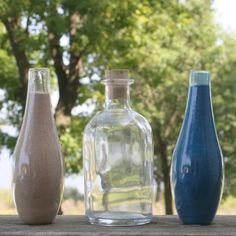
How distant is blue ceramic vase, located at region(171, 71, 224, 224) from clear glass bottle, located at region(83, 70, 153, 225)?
0.07m

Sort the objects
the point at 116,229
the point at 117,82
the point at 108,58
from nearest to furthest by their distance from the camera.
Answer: the point at 116,229, the point at 117,82, the point at 108,58

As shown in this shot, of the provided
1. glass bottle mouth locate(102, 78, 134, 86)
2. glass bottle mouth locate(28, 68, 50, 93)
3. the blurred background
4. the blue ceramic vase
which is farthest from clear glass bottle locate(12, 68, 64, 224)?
the blurred background

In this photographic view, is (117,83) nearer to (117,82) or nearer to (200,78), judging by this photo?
(117,82)

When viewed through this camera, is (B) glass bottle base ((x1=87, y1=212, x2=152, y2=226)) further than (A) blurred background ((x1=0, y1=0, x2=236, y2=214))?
No

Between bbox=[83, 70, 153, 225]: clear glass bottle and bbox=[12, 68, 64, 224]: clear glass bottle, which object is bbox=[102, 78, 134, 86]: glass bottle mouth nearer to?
bbox=[83, 70, 153, 225]: clear glass bottle

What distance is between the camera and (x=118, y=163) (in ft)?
3.18

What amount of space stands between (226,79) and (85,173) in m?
5.77

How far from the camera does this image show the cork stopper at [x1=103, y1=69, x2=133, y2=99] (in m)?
0.98

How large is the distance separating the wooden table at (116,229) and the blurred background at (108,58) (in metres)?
3.10

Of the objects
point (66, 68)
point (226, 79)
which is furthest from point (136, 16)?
point (226, 79)

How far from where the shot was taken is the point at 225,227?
0.91 metres

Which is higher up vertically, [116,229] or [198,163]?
[198,163]

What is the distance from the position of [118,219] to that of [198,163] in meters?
0.18

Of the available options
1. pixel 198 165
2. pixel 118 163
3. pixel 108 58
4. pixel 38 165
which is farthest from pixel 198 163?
pixel 108 58
